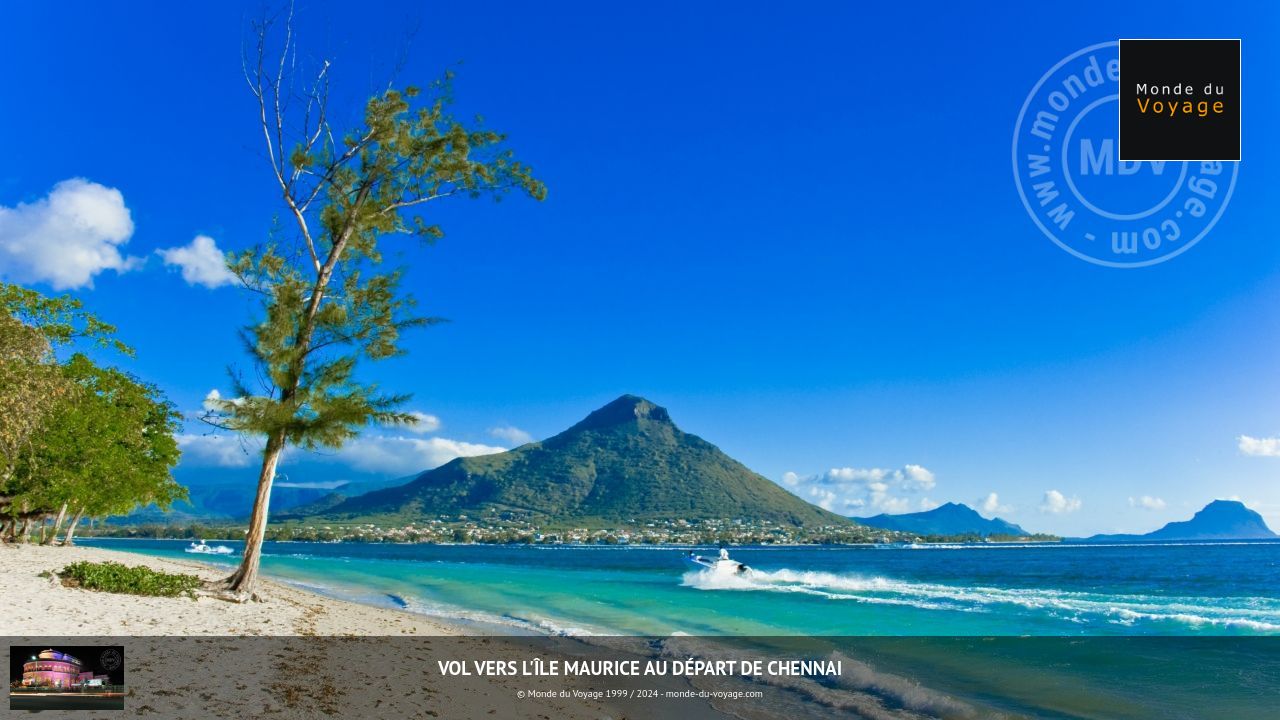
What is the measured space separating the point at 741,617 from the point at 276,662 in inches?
734

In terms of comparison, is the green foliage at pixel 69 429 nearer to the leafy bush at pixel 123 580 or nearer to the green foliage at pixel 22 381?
the green foliage at pixel 22 381

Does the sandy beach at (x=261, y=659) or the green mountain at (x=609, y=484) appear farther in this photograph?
the green mountain at (x=609, y=484)

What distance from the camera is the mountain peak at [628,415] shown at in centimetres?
19250

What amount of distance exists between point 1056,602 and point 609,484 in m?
140

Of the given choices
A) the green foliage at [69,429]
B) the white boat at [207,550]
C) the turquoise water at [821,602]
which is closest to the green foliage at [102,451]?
the green foliage at [69,429]

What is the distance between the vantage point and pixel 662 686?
14.0m

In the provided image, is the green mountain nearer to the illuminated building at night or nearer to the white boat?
the white boat

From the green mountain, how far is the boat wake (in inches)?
4171

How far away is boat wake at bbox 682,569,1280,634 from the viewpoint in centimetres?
2570

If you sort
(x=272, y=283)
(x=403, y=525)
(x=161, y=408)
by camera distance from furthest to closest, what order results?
(x=403, y=525)
(x=161, y=408)
(x=272, y=283)

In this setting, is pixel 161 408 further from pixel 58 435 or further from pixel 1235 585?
pixel 1235 585

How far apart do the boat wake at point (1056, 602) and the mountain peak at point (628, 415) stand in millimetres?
143931

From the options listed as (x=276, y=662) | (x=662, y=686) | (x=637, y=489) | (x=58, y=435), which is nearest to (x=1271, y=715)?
(x=662, y=686)

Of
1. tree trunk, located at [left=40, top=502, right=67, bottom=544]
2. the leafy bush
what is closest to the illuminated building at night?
the leafy bush
